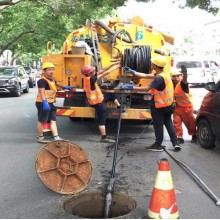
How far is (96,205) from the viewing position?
4.55 meters

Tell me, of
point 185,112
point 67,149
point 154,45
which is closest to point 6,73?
point 154,45

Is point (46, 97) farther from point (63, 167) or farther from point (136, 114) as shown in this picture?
point (63, 167)

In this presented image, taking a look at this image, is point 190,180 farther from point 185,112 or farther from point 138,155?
point 185,112

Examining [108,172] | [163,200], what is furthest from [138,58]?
[163,200]

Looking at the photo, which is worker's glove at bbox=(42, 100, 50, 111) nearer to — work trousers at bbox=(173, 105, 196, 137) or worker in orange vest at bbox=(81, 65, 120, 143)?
worker in orange vest at bbox=(81, 65, 120, 143)

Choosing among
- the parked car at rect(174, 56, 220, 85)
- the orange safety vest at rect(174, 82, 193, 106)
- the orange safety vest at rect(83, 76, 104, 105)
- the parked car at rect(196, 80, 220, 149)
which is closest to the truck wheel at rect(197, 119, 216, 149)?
the parked car at rect(196, 80, 220, 149)

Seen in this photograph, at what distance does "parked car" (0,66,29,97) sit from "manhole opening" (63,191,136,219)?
15.3m

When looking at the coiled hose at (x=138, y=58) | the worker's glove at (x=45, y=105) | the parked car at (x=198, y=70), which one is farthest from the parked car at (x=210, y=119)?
the parked car at (x=198, y=70)

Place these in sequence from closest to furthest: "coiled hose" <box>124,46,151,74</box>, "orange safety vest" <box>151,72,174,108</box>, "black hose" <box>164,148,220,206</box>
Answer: "black hose" <box>164,148,220,206</box> → "orange safety vest" <box>151,72,174,108</box> → "coiled hose" <box>124,46,151,74</box>

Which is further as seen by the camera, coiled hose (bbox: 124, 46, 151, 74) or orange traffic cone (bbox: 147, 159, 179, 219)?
coiled hose (bbox: 124, 46, 151, 74)

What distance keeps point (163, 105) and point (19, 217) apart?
3.76m

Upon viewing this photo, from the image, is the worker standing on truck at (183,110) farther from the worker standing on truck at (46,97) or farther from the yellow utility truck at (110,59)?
the worker standing on truck at (46,97)

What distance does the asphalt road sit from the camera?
4.31 m

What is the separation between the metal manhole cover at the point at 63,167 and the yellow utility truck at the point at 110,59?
3.47 m
